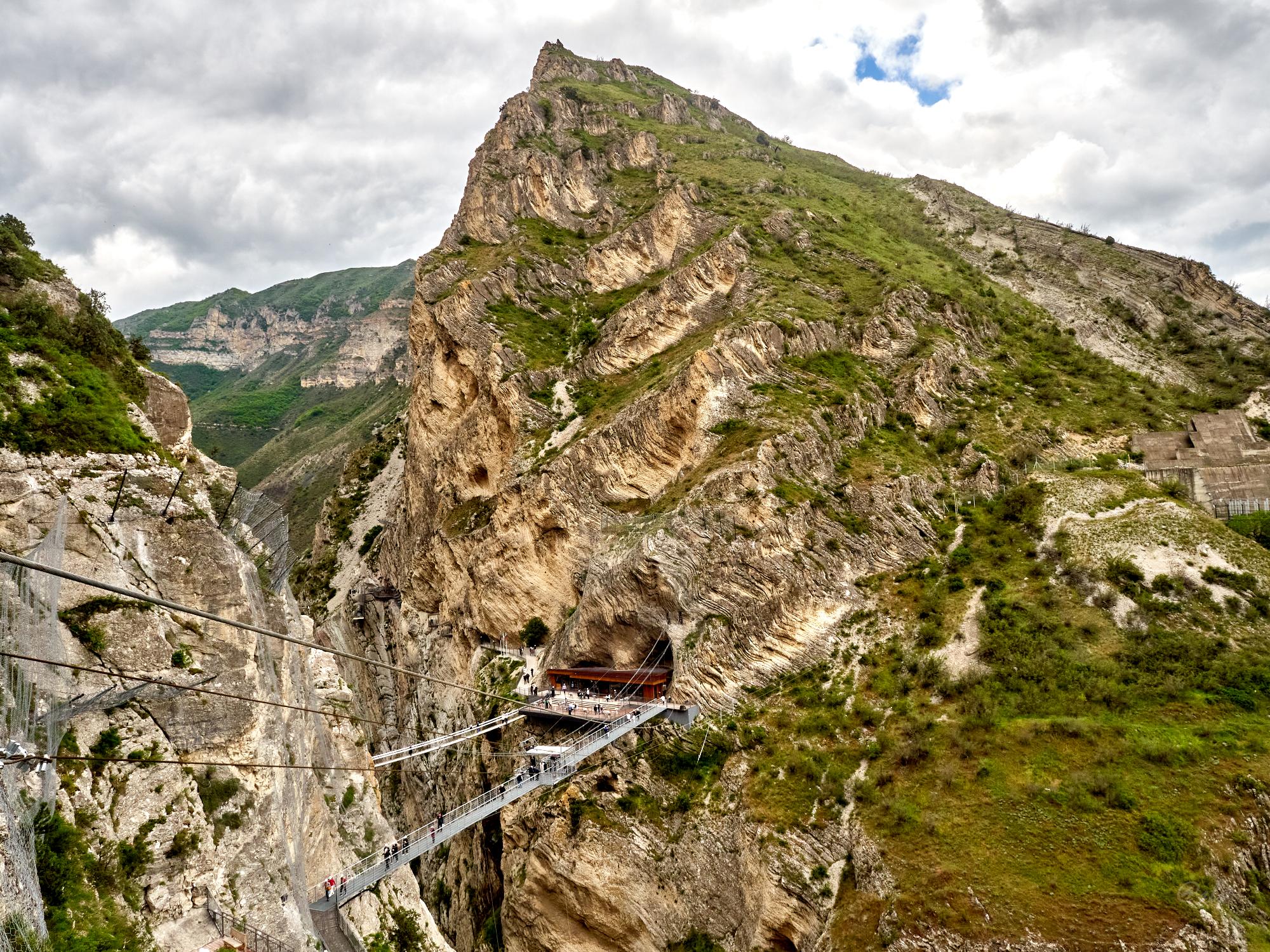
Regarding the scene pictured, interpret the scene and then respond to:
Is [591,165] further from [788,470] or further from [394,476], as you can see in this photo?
[788,470]

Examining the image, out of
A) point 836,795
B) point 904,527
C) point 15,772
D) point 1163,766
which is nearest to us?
point 15,772

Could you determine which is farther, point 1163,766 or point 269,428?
point 269,428

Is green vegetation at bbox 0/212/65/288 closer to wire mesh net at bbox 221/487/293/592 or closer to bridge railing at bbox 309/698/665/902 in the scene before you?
wire mesh net at bbox 221/487/293/592

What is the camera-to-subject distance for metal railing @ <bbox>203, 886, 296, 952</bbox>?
46.8 ft

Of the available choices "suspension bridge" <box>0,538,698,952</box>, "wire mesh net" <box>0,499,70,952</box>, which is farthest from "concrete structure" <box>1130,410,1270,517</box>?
"wire mesh net" <box>0,499,70,952</box>

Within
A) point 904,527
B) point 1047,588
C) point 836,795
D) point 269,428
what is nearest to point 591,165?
point 904,527

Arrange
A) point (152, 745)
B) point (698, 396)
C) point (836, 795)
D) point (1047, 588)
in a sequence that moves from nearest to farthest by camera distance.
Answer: point (152, 745)
point (836, 795)
point (1047, 588)
point (698, 396)

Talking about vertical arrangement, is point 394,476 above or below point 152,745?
above

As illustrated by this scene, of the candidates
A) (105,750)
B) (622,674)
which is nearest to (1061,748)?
(622,674)

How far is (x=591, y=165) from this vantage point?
221ft

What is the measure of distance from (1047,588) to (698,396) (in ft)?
64.7

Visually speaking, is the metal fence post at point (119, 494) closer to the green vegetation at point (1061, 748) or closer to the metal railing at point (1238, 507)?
the green vegetation at point (1061, 748)

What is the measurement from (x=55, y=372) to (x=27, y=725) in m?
10.9

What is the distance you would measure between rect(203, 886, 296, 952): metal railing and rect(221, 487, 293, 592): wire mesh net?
10874mm
